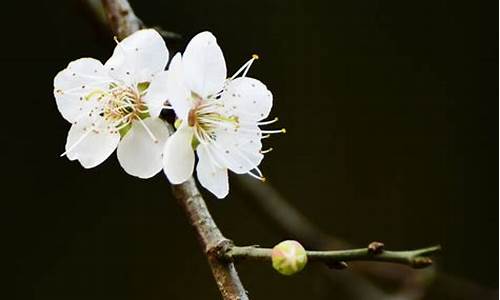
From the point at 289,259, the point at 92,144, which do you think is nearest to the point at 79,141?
the point at 92,144

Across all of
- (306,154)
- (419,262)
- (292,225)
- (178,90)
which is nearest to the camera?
(419,262)

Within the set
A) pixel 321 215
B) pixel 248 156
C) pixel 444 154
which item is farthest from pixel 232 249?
pixel 444 154

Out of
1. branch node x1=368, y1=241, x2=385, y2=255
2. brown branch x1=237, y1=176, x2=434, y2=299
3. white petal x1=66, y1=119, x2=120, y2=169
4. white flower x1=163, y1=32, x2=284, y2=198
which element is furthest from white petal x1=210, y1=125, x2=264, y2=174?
brown branch x1=237, y1=176, x2=434, y2=299

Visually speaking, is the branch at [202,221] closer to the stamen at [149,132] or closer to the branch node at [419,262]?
the stamen at [149,132]

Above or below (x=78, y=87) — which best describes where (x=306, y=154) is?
below

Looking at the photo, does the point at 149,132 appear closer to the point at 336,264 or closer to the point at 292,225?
the point at 336,264

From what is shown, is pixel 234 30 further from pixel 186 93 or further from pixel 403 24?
pixel 186 93

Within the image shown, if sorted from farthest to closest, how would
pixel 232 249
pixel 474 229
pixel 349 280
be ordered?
pixel 474 229 < pixel 349 280 < pixel 232 249

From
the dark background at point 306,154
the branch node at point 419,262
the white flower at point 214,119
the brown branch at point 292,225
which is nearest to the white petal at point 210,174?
the white flower at point 214,119

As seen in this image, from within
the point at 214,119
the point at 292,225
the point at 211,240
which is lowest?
the point at 292,225
